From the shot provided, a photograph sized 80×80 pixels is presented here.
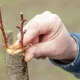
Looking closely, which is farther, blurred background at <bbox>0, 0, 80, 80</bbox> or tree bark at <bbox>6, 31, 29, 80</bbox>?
blurred background at <bbox>0, 0, 80, 80</bbox>

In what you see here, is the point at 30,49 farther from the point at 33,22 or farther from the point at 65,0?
the point at 65,0

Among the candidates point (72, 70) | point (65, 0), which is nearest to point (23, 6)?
point (65, 0)

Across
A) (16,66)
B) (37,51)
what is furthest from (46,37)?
(16,66)

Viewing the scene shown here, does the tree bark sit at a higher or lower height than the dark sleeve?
higher

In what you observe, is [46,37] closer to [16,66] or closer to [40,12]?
[16,66]

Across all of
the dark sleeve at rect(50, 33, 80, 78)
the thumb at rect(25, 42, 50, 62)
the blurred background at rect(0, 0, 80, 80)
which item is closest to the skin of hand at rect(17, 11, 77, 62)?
the thumb at rect(25, 42, 50, 62)

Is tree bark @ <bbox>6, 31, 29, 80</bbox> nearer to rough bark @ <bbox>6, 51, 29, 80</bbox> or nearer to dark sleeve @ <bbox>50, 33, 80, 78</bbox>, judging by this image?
rough bark @ <bbox>6, 51, 29, 80</bbox>

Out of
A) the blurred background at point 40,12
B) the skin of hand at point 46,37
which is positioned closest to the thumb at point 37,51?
the skin of hand at point 46,37

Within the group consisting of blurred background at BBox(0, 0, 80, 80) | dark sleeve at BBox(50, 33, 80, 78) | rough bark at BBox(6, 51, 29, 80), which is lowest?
blurred background at BBox(0, 0, 80, 80)
